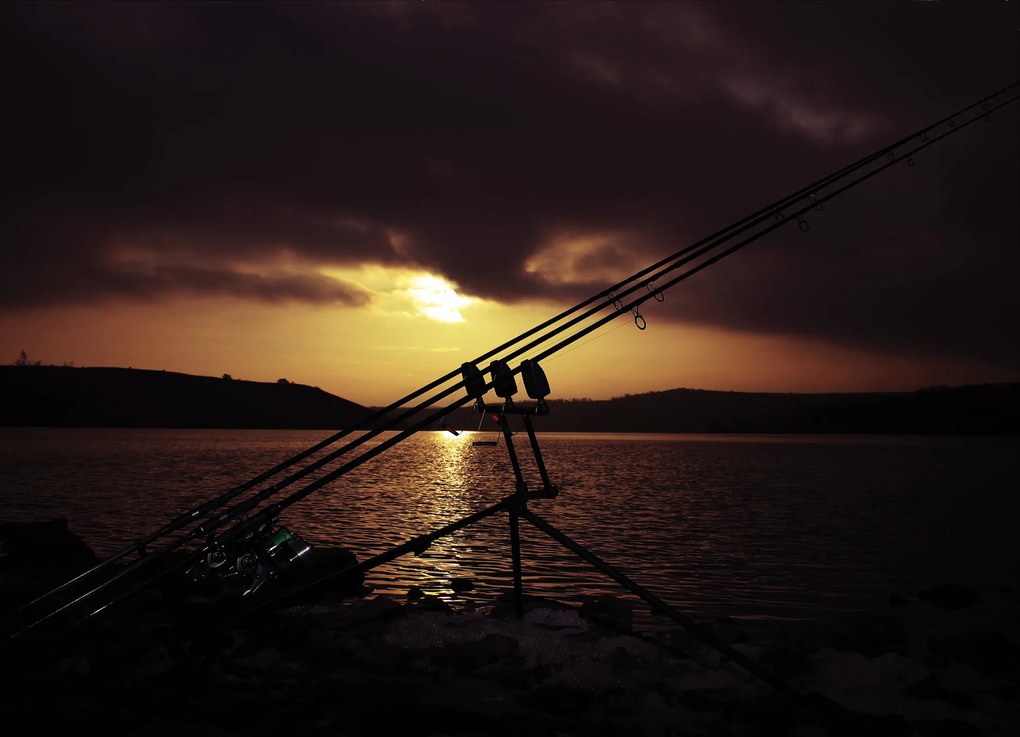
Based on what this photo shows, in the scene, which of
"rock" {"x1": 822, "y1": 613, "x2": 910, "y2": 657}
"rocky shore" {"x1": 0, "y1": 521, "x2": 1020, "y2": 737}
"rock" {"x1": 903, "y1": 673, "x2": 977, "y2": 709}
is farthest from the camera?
"rock" {"x1": 822, "y1": 613, "x2": 910, "y2": 657}

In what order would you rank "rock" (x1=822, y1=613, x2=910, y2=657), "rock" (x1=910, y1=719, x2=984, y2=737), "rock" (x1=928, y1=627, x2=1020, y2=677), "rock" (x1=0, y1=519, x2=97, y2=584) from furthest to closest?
"rock" (x1=0, y1=519, x2=97, y2=584) < "rock" (x1=822, y1=613, x2=910, y2=657) < "rock" (x1=928, y1=627, x2=1020, y2=677) < "rock" (x1=910, y1=719, x2=984, y2=737)

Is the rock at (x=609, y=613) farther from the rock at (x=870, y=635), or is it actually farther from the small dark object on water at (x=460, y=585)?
the small dark object on water at (x=460, y=585)

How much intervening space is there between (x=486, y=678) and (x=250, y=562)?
8.19 feet

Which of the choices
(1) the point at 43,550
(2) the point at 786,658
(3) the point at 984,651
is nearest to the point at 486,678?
(2) the point at 786,658

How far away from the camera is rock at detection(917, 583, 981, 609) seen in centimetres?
1253

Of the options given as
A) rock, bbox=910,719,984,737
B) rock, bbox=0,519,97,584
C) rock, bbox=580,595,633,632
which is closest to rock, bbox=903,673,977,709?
rock, bbox=910,719,984,737

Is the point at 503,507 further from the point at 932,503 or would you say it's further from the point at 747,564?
the point at 932,503

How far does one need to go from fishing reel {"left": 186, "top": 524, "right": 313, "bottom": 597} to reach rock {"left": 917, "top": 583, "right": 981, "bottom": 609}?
9.99 m

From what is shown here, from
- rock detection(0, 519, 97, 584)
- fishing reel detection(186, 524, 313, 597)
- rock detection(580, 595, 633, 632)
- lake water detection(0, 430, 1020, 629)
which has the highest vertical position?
fishing reel detection(186, 524, 313, 597)

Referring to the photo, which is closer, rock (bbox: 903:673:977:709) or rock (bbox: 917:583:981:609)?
rock (bbox: 903:673:977:709)

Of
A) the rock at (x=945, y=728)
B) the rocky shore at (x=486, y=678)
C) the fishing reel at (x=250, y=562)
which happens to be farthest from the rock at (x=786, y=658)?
the fishing reel at (x=250, y=562)

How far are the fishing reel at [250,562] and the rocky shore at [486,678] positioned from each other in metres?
0.40

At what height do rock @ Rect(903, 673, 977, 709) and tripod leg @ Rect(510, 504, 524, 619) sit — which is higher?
tripod leg @ Rect(510, 504, 524, 619)

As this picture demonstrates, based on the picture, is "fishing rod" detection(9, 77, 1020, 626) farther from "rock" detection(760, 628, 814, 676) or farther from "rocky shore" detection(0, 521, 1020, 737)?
"rock" detection(760, 628, 814, 676)
